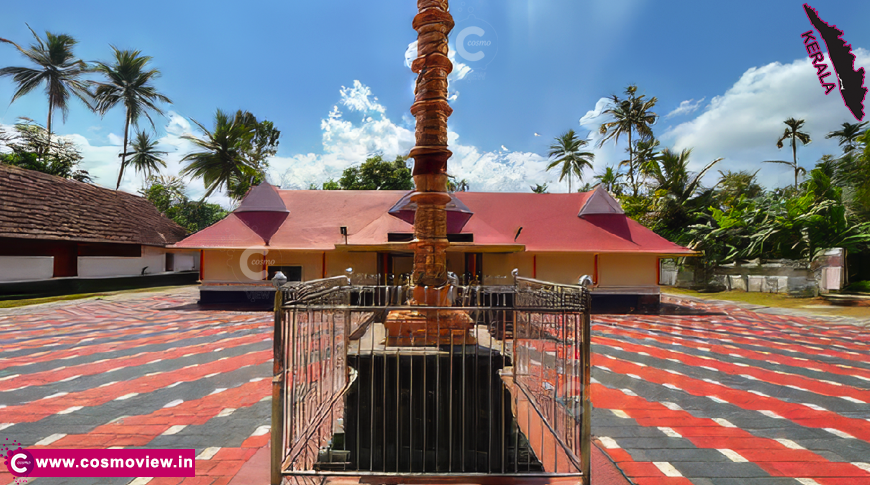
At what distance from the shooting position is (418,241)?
448cm

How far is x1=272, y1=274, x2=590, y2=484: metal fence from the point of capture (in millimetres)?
2904

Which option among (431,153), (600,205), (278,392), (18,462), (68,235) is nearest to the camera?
(278,392)

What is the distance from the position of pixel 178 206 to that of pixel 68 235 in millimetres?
22607

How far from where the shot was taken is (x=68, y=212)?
55.8 ft

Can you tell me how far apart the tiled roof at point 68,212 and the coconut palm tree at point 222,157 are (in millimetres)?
3366

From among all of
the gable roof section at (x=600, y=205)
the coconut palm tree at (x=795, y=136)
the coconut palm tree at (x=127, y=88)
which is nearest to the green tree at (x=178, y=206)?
the coconut palm tree at (x=127, y=88)

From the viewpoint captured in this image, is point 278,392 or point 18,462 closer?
point 278,392

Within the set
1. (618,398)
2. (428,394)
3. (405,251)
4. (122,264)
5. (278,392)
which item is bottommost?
(618,398)

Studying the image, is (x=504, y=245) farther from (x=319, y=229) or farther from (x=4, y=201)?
(x=4, y=201)

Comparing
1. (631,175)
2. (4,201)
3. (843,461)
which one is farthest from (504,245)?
(631,175)

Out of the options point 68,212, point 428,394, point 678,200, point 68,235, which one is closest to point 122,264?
point 68,212

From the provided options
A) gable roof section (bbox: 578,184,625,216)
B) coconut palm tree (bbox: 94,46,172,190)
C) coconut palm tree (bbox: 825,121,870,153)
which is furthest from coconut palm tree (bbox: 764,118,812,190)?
coconut palm tree (bbox: 94,46,172,190)

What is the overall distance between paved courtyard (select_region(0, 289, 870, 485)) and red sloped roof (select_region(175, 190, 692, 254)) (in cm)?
476

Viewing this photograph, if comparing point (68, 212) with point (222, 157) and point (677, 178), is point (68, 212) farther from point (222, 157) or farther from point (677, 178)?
point (677, 178)
